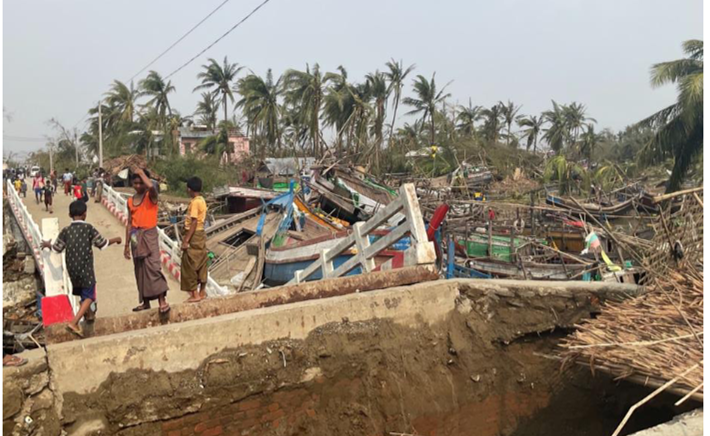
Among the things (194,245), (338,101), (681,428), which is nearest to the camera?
(681,428)

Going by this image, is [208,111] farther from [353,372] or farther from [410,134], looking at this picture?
[353,372]

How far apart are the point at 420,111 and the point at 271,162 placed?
12594 mm

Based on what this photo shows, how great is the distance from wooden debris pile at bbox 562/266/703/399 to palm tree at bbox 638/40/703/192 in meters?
15.9

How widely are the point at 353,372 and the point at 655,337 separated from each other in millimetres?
2390

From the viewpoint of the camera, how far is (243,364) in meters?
4.19

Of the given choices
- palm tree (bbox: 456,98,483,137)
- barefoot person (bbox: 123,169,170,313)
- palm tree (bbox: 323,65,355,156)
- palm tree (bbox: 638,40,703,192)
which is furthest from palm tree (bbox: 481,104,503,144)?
barefoot person (bbox: 123,169,170,313)

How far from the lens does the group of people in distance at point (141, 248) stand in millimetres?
4480

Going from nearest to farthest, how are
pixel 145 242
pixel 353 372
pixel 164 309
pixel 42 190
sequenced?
pixel 164 309 → pixel 353 372 → pixel 145 242 → pixel 42 190

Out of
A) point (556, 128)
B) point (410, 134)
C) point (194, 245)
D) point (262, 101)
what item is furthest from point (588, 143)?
point (194, 245)

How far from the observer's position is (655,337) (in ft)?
13.0

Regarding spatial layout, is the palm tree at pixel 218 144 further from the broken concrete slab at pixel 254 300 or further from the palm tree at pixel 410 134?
the broken concrete slab at pixel 254 300

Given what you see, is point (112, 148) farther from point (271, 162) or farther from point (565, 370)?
point (565, 370)

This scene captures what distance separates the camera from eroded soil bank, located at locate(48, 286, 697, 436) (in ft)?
12.7

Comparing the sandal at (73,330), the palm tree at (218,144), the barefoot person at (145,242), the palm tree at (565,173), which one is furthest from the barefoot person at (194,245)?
the palm tree at (218,144)
